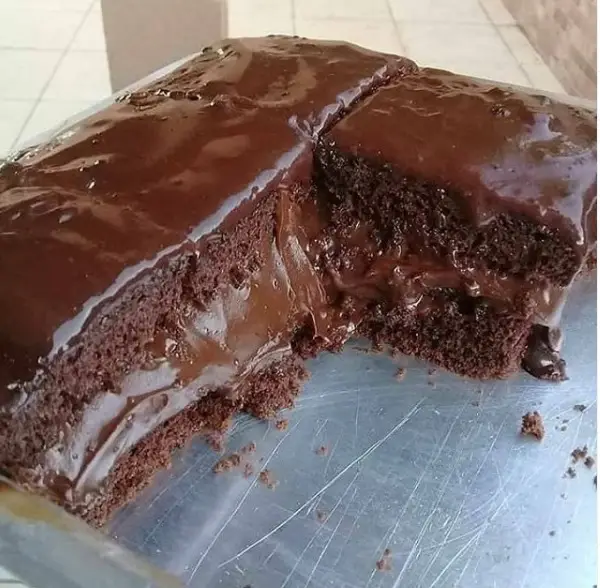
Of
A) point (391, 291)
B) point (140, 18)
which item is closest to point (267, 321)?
point (391, 291)

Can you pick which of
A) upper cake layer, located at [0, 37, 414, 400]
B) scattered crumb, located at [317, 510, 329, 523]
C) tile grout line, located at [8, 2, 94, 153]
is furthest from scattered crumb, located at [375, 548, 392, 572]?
tile grout line, located at [8, 2, 94, 153]

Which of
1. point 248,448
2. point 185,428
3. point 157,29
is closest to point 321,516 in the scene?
point 248,448

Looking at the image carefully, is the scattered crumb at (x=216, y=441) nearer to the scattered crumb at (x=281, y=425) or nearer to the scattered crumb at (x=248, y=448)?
the scattered crumb at (x=248, y=448)

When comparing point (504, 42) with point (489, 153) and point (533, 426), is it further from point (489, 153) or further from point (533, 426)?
point (533, 426)

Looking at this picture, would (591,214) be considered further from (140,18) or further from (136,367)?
(140,18)

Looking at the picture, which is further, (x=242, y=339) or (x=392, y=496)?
(x=242, y=339)
